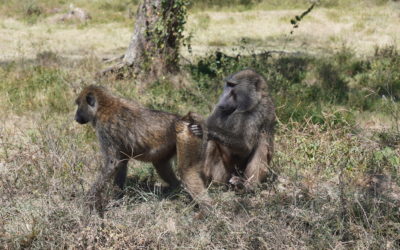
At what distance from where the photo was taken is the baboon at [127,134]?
4.86m

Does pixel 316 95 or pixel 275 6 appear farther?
pixel 275 6

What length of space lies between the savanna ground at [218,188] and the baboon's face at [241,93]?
2.51ft

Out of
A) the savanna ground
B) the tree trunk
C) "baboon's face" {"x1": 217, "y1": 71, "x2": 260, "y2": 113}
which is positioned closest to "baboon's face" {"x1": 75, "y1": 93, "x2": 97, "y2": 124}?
the savanna ground

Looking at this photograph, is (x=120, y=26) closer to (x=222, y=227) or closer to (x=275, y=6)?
(x=275, y=6)

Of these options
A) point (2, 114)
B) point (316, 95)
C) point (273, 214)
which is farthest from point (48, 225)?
point (316, 95)

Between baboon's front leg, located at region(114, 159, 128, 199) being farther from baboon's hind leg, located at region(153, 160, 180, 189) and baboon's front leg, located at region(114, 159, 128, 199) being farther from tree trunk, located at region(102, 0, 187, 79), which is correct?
tree trunk, located at region(102, 0, 187, 79)

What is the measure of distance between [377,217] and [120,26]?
1656cm

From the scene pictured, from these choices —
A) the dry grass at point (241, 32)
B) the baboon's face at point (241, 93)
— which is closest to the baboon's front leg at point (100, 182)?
the baboon's face at point (241, 93)

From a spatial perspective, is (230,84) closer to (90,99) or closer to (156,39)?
(90,99)

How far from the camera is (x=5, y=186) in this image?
174 inches

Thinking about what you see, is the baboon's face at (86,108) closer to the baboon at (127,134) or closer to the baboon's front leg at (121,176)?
the baboon at (127,134)

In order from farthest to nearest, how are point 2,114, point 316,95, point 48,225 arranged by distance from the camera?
point 316,95 → point 2,114 → point 48,225

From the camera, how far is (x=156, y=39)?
8.81m

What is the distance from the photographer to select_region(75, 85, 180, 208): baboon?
4.86 metres
